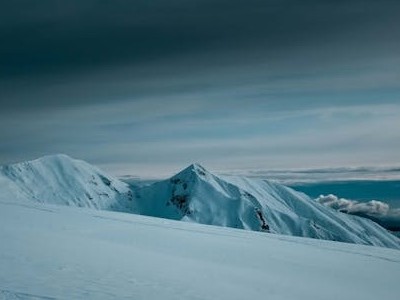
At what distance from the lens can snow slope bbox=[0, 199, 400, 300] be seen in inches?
635

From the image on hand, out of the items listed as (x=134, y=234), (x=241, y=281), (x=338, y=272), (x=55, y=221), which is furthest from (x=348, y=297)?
(x=55, y=221)

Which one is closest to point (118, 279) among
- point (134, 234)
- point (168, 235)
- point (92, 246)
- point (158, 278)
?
point (158, 278)

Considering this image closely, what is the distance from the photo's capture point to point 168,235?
34.7 metres

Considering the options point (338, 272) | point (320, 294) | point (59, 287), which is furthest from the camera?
point (338, 272)

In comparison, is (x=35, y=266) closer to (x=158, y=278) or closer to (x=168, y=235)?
(x=158, y=278)

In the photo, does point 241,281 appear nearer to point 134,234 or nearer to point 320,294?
point 320,294

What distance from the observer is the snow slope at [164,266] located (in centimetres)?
1614

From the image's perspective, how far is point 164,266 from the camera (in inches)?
859

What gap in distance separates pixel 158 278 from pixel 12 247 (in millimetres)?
5966

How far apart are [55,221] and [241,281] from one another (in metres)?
17.4

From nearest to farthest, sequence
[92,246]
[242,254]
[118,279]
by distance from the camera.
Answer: [118,279]
[92,246]
[242,254]

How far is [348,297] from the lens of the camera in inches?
816

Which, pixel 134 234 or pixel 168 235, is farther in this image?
pixel 168 235

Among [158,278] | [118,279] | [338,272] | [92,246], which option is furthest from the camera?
[338,272]
